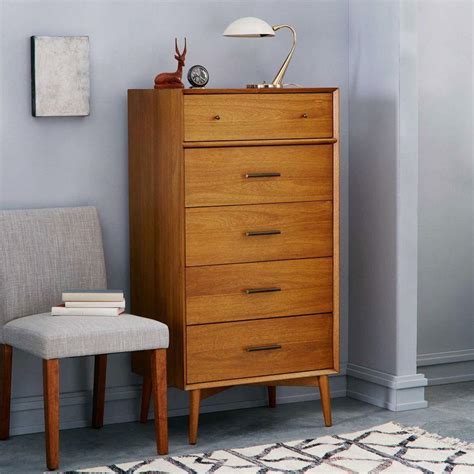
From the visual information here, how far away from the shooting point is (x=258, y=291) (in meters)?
3.68

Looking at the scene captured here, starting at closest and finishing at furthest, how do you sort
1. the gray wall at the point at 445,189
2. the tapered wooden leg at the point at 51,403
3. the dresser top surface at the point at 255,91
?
the tapered wooden leg at the point at 51,403 → the dresser top surface at the point at 255,91 → the gray wall at the point at 445,189

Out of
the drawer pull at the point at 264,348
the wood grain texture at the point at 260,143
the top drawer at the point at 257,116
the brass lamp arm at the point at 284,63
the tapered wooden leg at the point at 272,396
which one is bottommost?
the tapered wooden leg at the point at 272,396

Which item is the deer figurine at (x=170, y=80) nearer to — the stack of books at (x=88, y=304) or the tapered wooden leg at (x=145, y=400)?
the stack of books at (x=88, y=304)

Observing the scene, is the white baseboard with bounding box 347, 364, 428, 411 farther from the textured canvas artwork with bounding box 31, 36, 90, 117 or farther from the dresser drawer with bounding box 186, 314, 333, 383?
the textured canvas artwork with bounding box 31, 36, 90, 117

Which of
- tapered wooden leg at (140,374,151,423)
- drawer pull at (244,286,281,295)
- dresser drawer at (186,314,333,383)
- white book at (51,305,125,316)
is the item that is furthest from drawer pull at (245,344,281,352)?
white book at (51,305,125,316)

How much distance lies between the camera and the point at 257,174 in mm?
3643

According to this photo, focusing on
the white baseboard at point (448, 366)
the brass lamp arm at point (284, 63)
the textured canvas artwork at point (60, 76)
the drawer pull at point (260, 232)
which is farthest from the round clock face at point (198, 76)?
the white baseboard at point (448, 366)

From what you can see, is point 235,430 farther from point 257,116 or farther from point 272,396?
point 257,116

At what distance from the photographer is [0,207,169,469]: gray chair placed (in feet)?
10.7

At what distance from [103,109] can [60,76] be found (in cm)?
22

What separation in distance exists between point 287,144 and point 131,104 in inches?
24.6

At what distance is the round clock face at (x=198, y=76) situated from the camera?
3742 mm

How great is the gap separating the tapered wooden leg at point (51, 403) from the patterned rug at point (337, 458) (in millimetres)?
150

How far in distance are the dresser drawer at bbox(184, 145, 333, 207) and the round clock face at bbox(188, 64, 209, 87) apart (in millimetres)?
322
